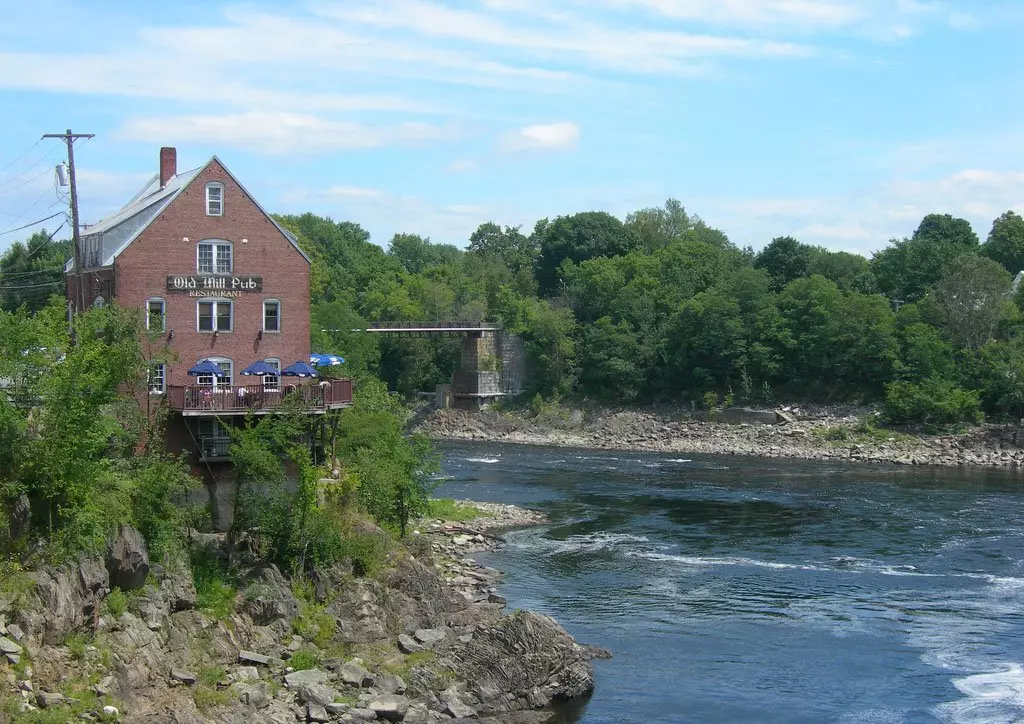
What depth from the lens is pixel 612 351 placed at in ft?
351

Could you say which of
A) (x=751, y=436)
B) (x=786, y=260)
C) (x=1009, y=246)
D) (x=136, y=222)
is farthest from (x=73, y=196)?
(x=1009, y=246)

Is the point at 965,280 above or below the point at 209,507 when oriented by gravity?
above

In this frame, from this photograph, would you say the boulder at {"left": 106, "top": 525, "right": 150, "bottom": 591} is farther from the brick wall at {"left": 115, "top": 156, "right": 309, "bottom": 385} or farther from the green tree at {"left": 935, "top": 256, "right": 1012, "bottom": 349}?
the green tree at {"left": 935, "top": 256, "right": 1012, "bottom": 349}

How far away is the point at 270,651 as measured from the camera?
3238cm

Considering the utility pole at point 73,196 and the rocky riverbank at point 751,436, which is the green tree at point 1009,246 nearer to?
the rocky riverbank at point 751,436

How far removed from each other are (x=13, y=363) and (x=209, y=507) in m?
9.05

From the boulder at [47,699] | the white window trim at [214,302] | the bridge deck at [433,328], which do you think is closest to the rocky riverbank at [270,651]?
the boulder at [47,699]

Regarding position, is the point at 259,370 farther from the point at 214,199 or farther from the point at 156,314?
the point at 214,199

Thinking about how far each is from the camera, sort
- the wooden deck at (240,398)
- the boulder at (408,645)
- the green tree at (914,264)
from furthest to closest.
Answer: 1. the green tree at (914,264)
2. the wooden deck at (240,398)
3. the boulder at (408,645)

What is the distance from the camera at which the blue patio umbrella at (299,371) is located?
41.1 meters

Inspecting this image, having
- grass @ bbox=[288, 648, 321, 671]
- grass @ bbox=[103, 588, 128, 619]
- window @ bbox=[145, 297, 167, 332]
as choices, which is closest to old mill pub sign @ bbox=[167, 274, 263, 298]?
window @ bbox=[145, 297, 167, 332]

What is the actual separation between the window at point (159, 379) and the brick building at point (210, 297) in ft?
0.12

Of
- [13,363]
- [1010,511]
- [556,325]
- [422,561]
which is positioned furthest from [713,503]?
[556,325]

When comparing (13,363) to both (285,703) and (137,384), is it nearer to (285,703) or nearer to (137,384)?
(137,384)
